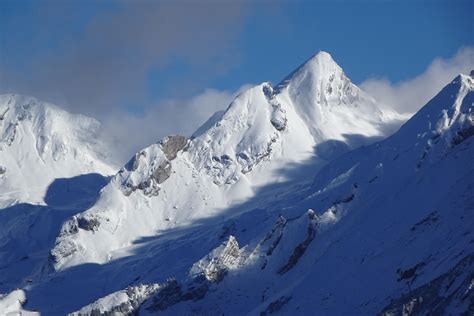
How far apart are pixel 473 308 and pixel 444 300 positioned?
11980 mm

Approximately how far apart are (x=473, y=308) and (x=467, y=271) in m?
14.8

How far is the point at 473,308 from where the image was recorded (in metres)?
186

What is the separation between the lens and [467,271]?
19962cm

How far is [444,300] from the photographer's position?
7766 inches

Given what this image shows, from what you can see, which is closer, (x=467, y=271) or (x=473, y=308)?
(x=473, y=308)

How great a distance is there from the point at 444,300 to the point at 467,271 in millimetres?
6367
